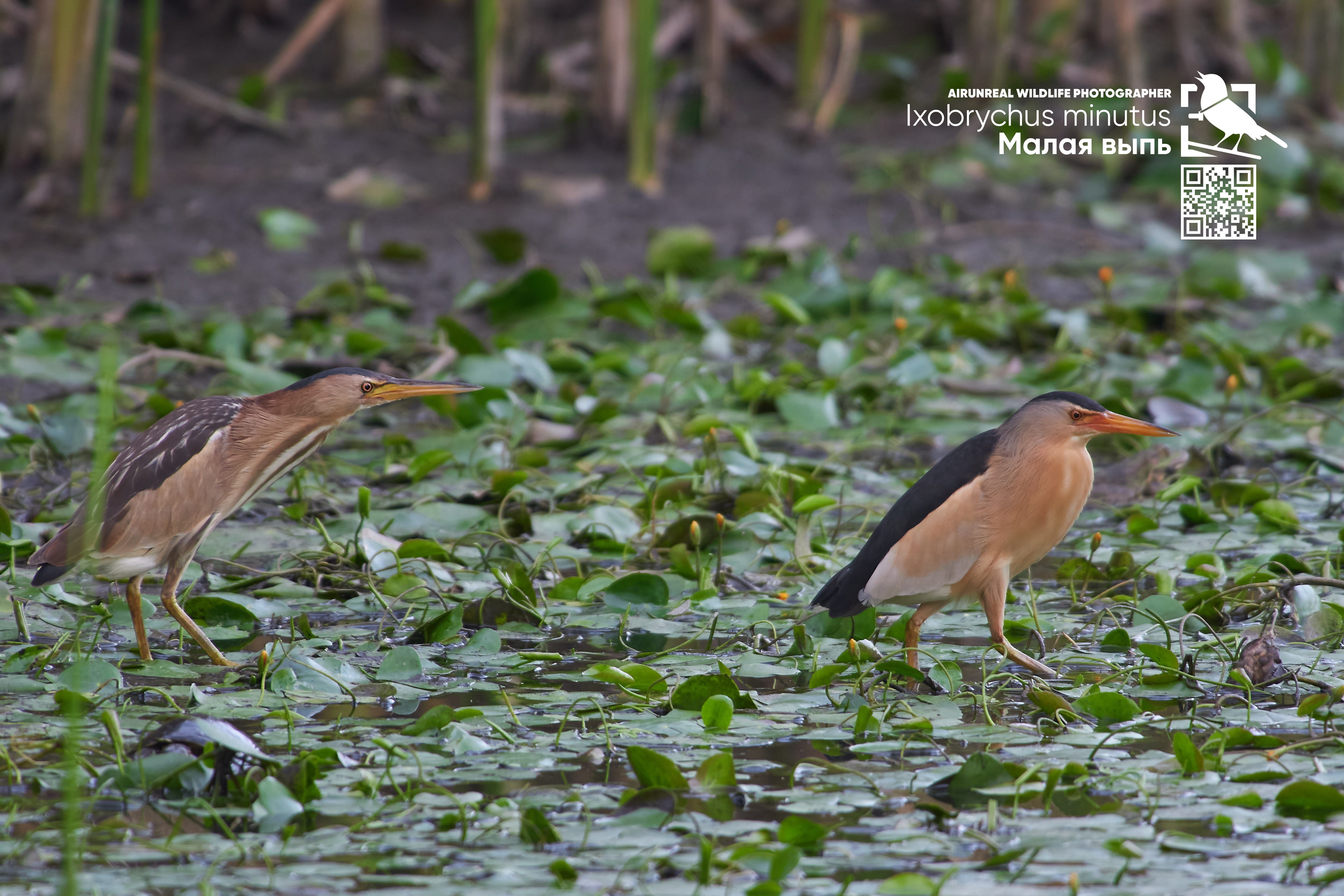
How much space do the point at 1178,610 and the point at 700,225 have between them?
4.94 m

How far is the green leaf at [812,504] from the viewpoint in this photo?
4465mm

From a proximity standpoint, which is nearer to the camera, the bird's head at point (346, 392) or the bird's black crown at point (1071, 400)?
the bird's black crown at point (1071, 400)

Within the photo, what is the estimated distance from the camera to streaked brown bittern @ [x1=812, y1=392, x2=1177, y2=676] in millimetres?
3783

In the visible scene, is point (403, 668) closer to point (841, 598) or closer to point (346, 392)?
point (346, 392)

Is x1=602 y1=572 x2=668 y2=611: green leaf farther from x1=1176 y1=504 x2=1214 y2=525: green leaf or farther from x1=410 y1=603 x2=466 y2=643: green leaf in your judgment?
x1=1176 y1=504 x2=1214 y2=525: green leaf

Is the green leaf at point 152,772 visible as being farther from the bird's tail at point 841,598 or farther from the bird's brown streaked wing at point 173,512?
the bird's tail at point 841,598

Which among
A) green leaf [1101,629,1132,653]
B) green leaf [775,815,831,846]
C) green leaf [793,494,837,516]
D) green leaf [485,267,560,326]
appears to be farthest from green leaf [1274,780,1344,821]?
green leaf [485,267,560,326]

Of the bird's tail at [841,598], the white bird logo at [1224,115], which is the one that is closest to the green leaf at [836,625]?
the bird's tail at [841,598]

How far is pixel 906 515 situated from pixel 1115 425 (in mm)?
541

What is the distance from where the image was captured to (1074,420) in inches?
152

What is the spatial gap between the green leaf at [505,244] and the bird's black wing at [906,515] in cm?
411

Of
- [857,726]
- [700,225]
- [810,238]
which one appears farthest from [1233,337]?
[857,726]

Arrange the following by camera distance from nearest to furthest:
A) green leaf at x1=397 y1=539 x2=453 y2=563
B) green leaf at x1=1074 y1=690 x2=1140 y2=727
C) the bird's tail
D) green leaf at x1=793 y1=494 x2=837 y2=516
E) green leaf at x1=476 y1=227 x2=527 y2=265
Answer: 1. green leaf at x1=1074 y1=690 x2=1140 y2=727
2. the bird's tail
3. green leaf at x1=397 y1=539 x2=453 y2=563
4. green leaf at x1=793 y1=494 x2=837 y2=516
5. green leaf at x1=476 y1=227 x2=527 y2=265

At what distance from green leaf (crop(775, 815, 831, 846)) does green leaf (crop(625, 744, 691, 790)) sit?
27 cm
